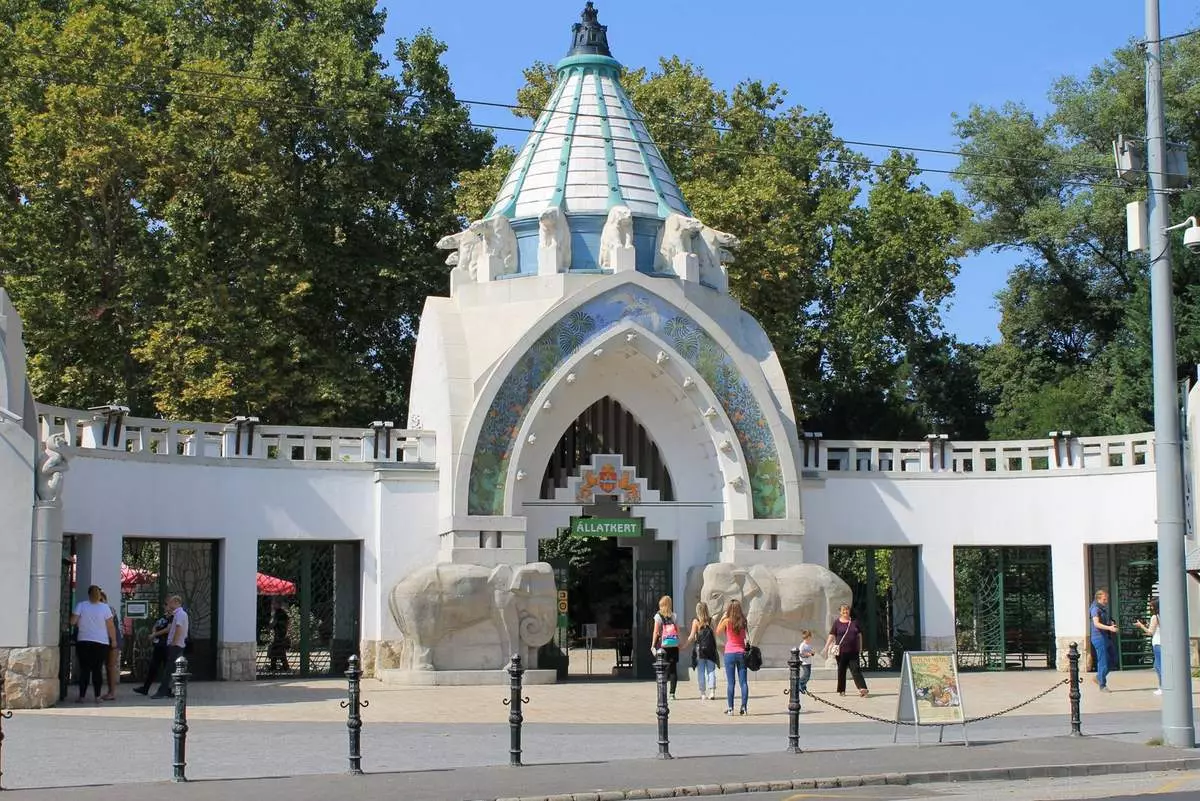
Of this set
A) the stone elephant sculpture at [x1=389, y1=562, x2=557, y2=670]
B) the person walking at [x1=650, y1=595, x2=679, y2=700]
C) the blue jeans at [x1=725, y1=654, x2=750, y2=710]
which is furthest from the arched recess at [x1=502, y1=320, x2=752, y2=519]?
the blue jeans at [x1=725, y1=654, x2=750, y2=710]

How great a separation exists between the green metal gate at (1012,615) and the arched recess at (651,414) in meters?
6.06

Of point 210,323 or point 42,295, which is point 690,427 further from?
point 42,295

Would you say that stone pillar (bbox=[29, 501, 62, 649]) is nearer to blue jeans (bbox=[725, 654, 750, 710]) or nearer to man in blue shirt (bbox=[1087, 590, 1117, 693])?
blue jeans (bbox=[725, 654, 750, 710])

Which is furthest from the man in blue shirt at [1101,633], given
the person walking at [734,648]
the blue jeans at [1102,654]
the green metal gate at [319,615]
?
the green metal gate at [319,615]

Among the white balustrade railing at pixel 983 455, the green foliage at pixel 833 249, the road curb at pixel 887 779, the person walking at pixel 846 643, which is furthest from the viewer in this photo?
the green foliage at pixel 833 249

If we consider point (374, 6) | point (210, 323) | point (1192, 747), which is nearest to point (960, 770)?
point (1192, 747)

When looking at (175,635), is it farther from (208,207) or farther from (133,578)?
(208,207)

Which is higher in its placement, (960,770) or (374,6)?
(374,6)

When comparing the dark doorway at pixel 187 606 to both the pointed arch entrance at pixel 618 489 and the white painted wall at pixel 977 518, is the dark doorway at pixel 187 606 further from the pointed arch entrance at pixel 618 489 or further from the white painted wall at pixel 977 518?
the white painted wall at pixel 977 518

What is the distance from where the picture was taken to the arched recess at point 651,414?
27.3m

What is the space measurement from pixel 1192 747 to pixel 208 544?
16.8 meters

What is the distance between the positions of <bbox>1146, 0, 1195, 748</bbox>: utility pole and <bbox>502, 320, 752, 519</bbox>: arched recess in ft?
36.3

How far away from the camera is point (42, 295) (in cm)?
3475

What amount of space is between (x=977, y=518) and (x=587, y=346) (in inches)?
334
